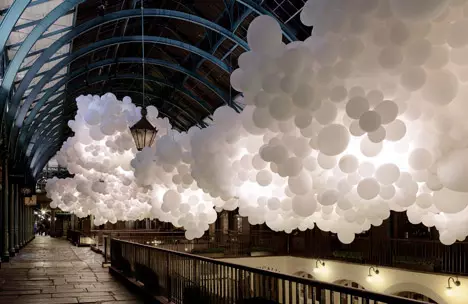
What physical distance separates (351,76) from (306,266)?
19.3m

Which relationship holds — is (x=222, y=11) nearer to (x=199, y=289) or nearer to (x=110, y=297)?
(x=110, y=297)

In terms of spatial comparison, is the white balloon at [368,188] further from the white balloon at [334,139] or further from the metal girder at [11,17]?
the metal girder at [11,17]

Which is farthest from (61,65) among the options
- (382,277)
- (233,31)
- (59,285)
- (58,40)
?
(382,277)

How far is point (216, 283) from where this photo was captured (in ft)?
22.9

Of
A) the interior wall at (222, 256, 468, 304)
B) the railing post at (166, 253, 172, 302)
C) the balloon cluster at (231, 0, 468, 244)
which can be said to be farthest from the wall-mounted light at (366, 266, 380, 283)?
the balloon cluster at (231, 0, 468, 244)

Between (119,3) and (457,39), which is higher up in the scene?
(119,3)

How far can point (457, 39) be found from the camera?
10.3 feet

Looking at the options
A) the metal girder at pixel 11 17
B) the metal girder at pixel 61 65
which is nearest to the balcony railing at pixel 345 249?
the metal girder at pixel 61 65

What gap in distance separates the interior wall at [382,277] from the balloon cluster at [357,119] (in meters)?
8.96

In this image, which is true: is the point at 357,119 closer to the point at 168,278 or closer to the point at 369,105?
the point at 369,105

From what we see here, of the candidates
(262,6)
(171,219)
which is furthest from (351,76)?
(262,6)

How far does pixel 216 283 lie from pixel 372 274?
12.6m

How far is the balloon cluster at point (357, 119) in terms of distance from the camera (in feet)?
10.5

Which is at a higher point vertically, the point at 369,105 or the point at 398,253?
the point at 369,105
